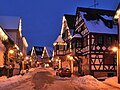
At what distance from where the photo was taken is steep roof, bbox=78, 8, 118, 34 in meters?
39.1

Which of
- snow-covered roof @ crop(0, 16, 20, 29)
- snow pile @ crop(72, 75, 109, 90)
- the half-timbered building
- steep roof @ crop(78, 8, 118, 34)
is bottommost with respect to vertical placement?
snow pile @ crop(72, 75, 109, 90)

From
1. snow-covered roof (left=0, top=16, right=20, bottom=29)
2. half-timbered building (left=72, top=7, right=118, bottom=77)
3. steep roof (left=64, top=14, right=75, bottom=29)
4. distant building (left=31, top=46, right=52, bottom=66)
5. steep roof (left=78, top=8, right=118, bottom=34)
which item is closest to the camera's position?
half-timbered building (left=72, top=7, right=118, bottom=77)

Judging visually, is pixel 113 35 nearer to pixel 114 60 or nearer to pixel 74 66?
pixel 114 60

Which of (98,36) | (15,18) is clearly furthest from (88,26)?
(15,18)

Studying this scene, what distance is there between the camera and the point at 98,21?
135 ft

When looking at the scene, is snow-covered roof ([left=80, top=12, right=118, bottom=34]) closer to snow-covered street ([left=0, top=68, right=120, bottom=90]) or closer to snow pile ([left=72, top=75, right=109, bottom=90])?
snow-covered street ([left=0, top=68, right=120, bottom=90])

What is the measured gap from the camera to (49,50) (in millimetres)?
121875

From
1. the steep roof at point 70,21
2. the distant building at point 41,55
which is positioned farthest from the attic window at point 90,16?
the distant building at point 41,55

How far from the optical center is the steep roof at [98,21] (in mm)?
39091

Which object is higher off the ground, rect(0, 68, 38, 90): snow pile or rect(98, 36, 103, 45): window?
rect(98, 36, 103, 45): window

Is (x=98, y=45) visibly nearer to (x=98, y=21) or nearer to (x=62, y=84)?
(x=98, y=21)

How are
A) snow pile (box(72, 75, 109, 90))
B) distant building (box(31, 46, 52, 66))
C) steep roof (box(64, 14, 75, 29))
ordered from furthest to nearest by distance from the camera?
1. distant building (box(31, 46, 52, 66))
2. steep roof (box(64, 14, 75, 29))
3. snow pile (box(72, 75, 109, 90))

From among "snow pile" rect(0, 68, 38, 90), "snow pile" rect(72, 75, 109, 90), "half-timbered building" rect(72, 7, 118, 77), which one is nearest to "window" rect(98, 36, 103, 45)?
"half-timbered building" rect(72, 7, 118, 77)

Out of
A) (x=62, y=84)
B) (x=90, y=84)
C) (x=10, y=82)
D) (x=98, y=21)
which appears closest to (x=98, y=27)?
(x=98, y=21)
